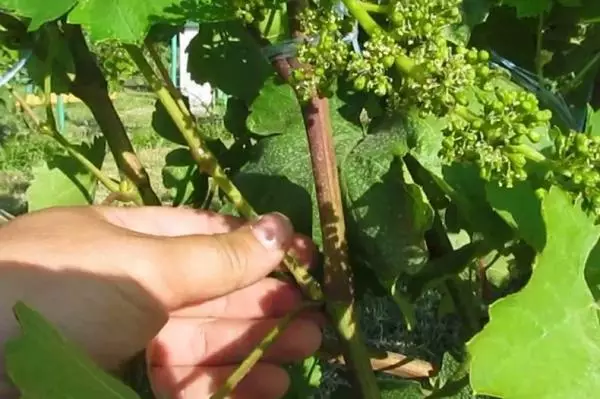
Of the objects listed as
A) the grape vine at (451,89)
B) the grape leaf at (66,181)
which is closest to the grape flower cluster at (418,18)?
the grape vine at (451,89)

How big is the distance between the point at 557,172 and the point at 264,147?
475mm

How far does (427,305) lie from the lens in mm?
2436

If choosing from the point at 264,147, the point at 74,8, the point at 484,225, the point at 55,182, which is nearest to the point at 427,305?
the point at 55,182

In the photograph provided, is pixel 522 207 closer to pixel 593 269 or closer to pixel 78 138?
pixel 593 269

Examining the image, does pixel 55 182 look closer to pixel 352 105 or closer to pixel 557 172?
pixel 352 105

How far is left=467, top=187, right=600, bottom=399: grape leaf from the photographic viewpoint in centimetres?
65

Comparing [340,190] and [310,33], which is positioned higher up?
[310,33]

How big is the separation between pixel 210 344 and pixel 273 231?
31cm

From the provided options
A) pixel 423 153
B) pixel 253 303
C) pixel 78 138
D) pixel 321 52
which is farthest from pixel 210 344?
pixel 78 138

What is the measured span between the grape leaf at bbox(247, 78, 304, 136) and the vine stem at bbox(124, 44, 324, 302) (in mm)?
67

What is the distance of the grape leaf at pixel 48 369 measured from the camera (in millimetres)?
693

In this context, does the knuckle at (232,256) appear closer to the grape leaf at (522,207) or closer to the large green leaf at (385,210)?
the large green leaf at (385,210)

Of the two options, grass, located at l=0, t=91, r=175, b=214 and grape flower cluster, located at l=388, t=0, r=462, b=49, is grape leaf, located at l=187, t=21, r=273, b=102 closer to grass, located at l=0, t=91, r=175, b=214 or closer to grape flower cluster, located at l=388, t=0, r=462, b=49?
grape flower cluster, located at l=388, t=0, r=462, b=49

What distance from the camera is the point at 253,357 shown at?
913mm
